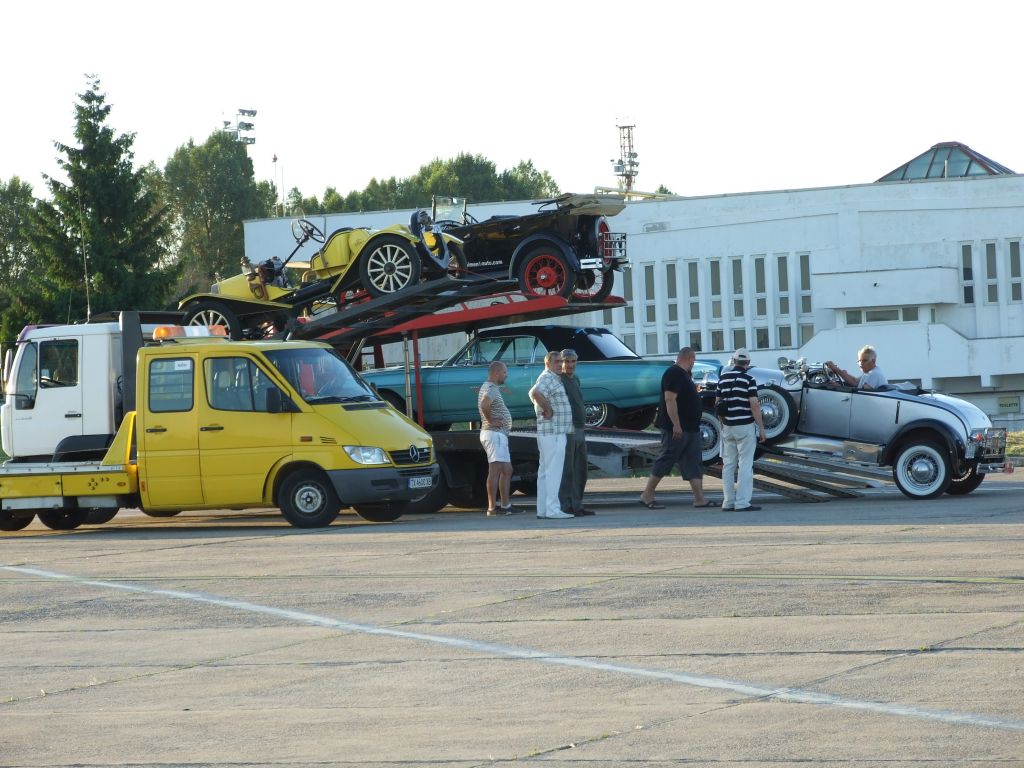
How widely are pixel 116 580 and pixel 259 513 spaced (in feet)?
24.2

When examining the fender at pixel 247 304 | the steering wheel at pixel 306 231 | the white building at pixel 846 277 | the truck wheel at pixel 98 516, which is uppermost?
the white building at pixel 846 277

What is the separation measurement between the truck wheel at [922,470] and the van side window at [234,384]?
23.2 feet

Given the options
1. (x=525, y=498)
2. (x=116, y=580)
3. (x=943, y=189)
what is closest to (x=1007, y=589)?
(x=116, y=580)

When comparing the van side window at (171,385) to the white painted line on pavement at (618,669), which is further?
the van side window at (171,385)

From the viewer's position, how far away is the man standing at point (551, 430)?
16094mm

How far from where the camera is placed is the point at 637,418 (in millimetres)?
18453

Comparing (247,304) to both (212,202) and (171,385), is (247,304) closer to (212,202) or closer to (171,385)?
(171,385)

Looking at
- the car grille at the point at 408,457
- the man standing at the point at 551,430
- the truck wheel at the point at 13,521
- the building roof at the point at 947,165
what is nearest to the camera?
the car grille at the point at 408,457

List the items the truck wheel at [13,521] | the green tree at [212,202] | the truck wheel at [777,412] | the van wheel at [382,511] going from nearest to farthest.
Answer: the van wheel at [382,511] → the truck wheel at [777,412] → the truck wheel at [13,521] → the green tree at [212,202]

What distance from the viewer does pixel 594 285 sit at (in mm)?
18500

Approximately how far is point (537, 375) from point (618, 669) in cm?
1070

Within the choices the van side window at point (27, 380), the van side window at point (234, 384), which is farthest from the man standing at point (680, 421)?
the van side window at point (27, 380)

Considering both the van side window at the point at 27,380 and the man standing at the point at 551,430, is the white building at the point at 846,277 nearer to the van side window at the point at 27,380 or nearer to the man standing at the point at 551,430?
the van side window at the point at 27,380

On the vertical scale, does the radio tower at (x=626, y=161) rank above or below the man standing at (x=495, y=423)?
above
